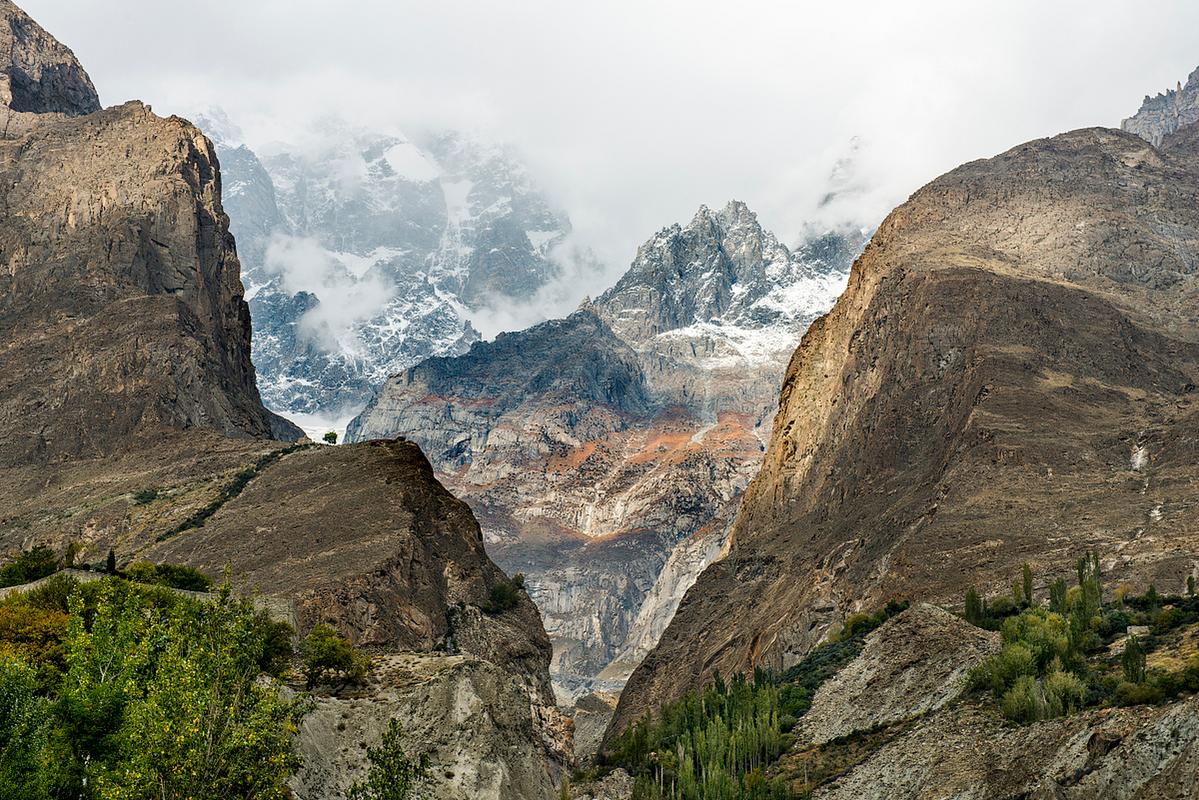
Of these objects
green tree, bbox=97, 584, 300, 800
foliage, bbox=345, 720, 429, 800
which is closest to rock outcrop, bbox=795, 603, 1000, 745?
foliage, bbox=345, 720, 429, 800

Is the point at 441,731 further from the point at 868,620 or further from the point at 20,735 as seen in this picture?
the point at 868,620

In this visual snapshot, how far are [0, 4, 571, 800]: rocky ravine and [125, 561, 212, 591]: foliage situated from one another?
762 centimetres

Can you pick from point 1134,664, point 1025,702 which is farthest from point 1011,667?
point 1134,664

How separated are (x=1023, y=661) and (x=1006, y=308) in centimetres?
9520

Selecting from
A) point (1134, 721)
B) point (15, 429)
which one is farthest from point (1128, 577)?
point (15, 429)

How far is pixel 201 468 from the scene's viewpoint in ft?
458

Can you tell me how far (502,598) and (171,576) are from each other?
4412 centimetres

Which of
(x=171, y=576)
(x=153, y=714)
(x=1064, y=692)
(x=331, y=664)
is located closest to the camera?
(x=153, y=714)

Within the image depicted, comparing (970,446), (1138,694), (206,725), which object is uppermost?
(970,446)

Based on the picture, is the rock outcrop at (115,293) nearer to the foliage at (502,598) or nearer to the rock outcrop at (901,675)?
the foliage at (502,598)

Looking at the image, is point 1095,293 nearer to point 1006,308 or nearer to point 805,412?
point 1006,308

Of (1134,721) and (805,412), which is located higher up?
(805,412)

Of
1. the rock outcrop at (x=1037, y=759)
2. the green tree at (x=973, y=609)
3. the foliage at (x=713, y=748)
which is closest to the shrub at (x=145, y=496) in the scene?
the foliage at (x=713, y=748)

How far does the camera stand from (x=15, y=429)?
146750 millimetres
